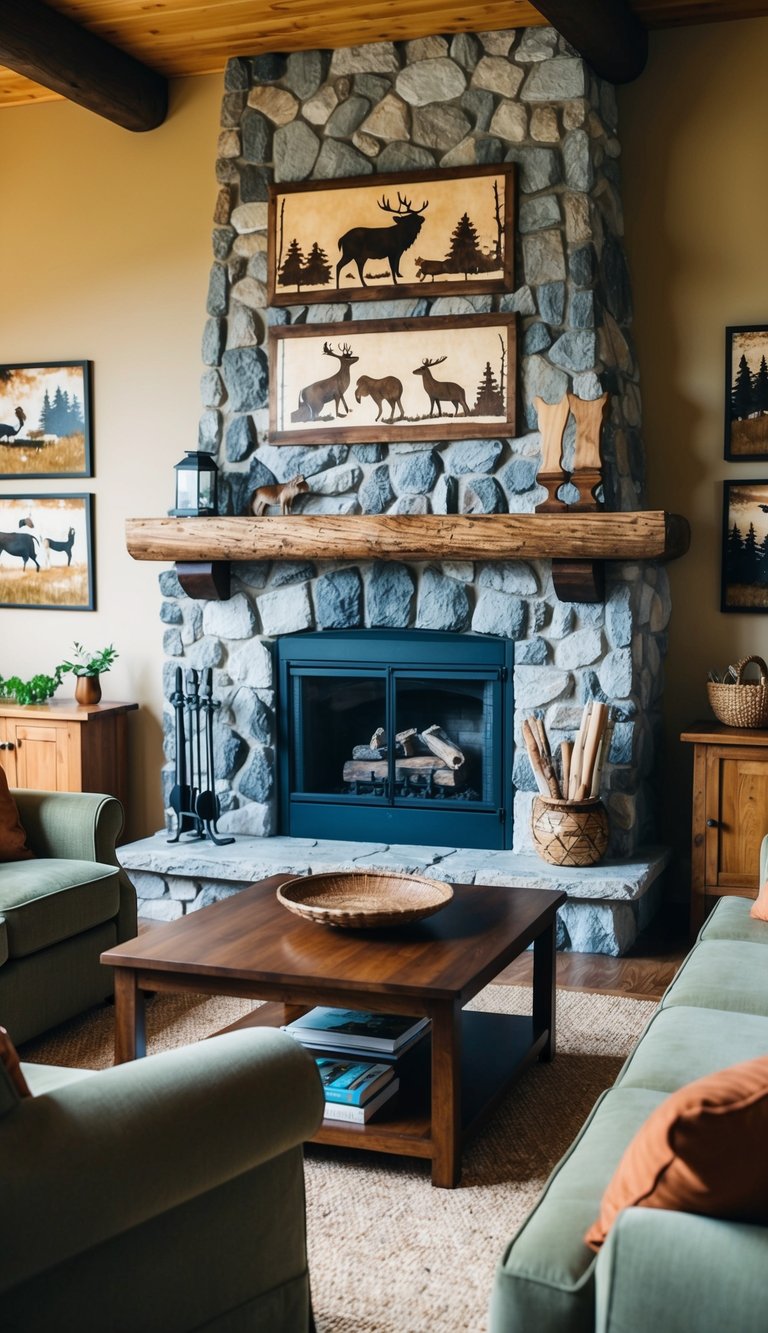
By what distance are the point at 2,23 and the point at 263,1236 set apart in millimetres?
4004

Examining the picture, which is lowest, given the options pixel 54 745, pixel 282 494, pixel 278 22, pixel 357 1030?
pixel 357 1030

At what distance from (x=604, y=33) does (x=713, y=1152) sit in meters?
3.81

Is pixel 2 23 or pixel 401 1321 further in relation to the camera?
pixel 2 23

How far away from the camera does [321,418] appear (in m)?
4.82

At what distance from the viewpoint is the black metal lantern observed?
4.83m

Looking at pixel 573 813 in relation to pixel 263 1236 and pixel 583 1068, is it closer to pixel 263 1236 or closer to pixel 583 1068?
pixel 583 1068

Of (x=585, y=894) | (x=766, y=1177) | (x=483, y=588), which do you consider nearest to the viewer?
(x=766, y=1177)

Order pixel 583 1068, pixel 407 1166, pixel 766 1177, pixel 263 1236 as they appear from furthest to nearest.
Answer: pixel 583 1068 → pixel 407 1166 → pixel 263 1236 → pixel 766 1177

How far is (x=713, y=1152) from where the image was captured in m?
1.37

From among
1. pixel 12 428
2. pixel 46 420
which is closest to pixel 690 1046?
pixel 46 420

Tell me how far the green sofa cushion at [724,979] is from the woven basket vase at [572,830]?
1.48m

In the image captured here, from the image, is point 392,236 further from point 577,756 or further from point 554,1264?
point 554,1264

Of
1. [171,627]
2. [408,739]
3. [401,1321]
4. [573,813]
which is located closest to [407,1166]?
[401,1321]

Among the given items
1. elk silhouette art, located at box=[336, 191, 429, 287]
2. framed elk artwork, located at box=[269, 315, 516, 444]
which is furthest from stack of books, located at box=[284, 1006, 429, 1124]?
elk silhouette art, located at box=[336, 191, 429, 287]
